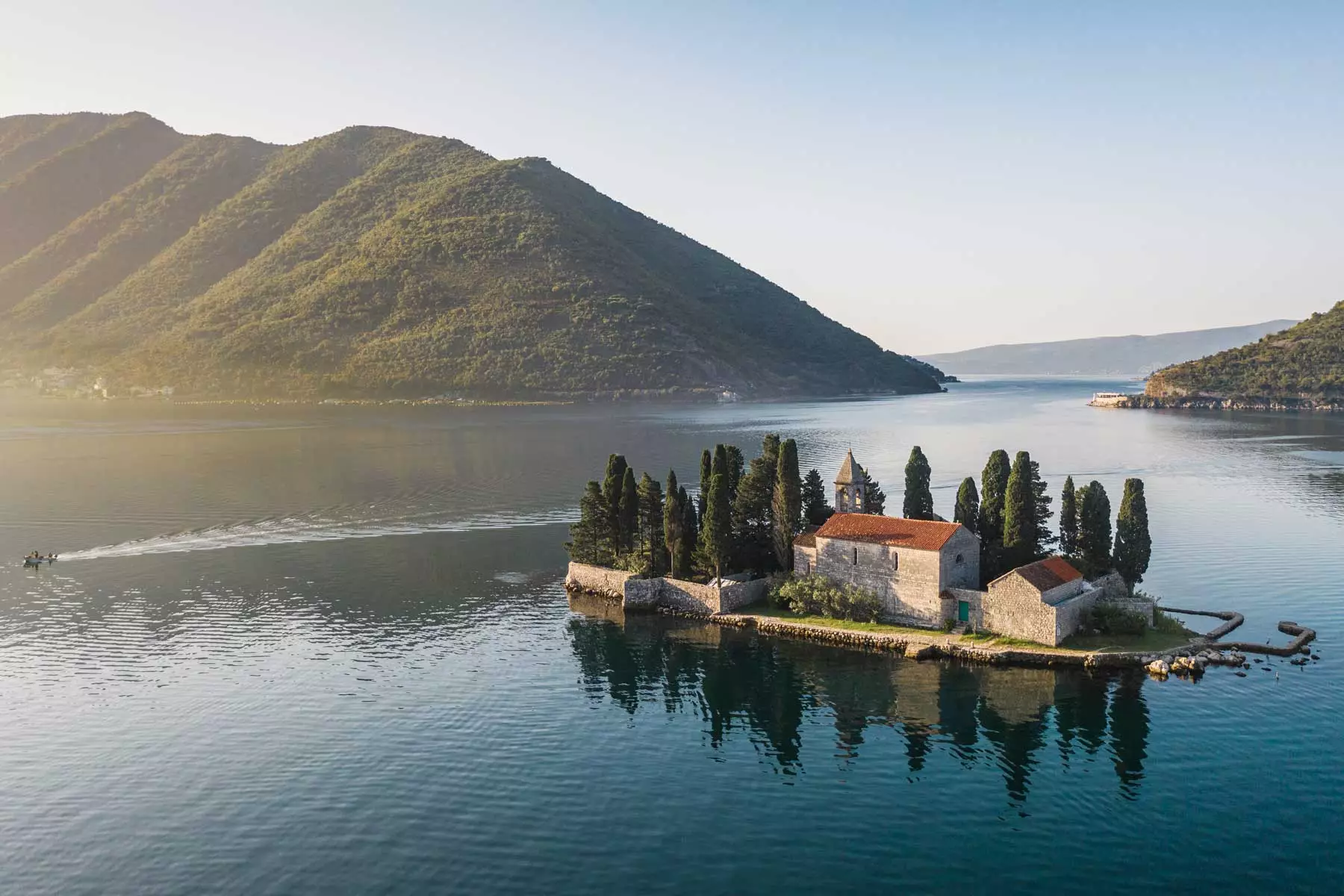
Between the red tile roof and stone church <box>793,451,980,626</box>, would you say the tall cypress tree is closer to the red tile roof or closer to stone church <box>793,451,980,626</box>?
stone church <box>793,451,980,626</box>

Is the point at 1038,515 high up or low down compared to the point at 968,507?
down

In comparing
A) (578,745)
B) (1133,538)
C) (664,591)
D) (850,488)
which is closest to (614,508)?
(664,591)

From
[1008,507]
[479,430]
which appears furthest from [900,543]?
[479,430]

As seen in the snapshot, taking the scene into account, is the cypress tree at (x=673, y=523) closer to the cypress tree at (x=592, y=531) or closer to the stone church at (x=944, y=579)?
the cypress tree at (x=592, y=531)

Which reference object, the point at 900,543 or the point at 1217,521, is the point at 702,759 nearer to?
the point at 900,543

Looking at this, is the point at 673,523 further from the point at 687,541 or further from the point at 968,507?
the point at 968,507

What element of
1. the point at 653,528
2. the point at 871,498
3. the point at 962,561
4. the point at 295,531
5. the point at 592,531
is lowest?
the point at 295,531
